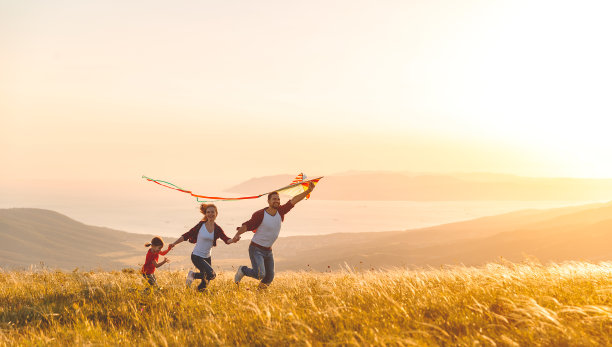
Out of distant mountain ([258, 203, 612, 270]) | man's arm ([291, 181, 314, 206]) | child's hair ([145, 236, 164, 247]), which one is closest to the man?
man's arm ([291, 181, 314, 206])

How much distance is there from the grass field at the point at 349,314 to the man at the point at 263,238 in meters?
0.46

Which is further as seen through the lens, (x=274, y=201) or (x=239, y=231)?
(x=274, y=201)

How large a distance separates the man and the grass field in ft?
1.50

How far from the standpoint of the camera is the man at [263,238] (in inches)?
350

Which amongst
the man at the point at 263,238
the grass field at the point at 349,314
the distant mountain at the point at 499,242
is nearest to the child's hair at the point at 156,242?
the grass field at the point at 349,314

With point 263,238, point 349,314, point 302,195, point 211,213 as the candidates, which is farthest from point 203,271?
point 349,314

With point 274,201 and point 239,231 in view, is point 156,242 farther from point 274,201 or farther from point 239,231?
point 274,201

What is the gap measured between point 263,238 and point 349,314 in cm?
390

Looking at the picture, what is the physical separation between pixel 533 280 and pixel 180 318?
499 centimetres

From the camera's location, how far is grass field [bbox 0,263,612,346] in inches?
171

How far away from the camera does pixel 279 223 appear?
9117 millimetres

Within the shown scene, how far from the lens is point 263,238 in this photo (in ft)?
29.4

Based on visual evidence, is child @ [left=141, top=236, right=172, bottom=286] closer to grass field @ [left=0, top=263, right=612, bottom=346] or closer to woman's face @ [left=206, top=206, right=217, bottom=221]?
grass field @ [left=0, top=263, right=612, bottom=346]

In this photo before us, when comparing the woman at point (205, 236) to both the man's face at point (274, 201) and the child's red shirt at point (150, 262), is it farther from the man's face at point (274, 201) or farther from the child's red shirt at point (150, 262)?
the man's face at point (274, 201)
